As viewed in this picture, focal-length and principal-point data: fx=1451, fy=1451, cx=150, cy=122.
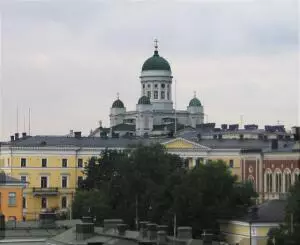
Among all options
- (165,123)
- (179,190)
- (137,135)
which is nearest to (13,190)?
(179,190)

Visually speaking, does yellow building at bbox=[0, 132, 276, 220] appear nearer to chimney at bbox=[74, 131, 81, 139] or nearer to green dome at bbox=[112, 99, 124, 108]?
chimney at bbox=[74, 131, 81, 139]

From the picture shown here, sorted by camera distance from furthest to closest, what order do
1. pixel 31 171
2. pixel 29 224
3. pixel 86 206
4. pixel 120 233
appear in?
pixel 31 171 < pixel 86 206 < pixel 29 224 < pixel 120 233

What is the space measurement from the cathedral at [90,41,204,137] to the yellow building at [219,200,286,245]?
4386cm

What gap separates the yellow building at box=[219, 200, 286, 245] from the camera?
42250 mm

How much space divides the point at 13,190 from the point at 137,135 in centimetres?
3055

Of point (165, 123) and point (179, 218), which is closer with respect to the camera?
point (179, 218)

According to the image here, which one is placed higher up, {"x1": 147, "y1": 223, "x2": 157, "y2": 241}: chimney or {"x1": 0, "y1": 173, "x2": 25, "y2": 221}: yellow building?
{"x1": 0, "y1": 173, "x2": 25, "y2": 221}: yellow building

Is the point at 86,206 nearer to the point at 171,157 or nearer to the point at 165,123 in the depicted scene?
the point at 171,157

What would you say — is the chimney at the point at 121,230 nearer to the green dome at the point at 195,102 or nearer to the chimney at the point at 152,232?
the chimney at the point at 152,232

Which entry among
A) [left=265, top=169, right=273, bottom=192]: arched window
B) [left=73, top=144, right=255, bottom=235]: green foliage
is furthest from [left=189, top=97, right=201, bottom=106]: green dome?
[left=73, top=144, right=255, bottom=235]: green foliage

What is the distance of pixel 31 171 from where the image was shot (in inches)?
2859

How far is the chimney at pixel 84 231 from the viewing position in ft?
104

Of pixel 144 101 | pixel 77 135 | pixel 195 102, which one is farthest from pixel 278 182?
pixel 195 102

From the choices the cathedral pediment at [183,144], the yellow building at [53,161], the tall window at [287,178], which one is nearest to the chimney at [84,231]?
the tall window at [287,178]
